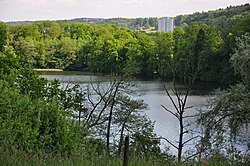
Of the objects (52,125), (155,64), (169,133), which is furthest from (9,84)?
(155,64)

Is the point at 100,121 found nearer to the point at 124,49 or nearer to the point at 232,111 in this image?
the point at 232,111

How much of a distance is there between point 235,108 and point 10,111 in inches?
187

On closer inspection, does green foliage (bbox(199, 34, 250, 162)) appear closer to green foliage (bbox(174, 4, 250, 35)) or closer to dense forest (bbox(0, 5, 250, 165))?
dense forest (bbox(0, 5, 250, 165))

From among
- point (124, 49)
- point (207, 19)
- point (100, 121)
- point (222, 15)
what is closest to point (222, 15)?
point (222, 15)

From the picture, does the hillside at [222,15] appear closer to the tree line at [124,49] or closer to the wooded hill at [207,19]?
the wooded hill at [207,19]

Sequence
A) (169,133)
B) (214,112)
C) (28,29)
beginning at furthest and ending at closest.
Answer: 1. (28,29)
2. (169,133)
3. (214,112)

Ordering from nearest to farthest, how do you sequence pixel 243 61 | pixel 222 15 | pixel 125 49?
pixel 243 61
pixel 125 49
pixel 222 15

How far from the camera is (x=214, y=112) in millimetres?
9031

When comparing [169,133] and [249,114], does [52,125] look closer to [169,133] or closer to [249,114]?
[249,114]

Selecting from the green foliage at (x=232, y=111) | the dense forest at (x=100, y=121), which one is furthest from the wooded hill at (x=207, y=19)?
the green foliage at (x=232, y=111)

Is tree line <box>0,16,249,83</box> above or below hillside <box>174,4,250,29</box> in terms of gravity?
below

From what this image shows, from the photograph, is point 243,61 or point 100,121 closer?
point 243,61

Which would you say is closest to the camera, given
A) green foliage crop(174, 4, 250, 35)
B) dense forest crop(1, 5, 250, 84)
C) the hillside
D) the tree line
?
the tree line

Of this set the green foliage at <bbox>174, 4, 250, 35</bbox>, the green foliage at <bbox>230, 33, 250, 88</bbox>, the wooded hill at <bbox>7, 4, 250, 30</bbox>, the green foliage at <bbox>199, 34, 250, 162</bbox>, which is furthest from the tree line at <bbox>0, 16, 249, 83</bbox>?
the green foliage at <bbox>230, 33, 250, 88</bbox>
